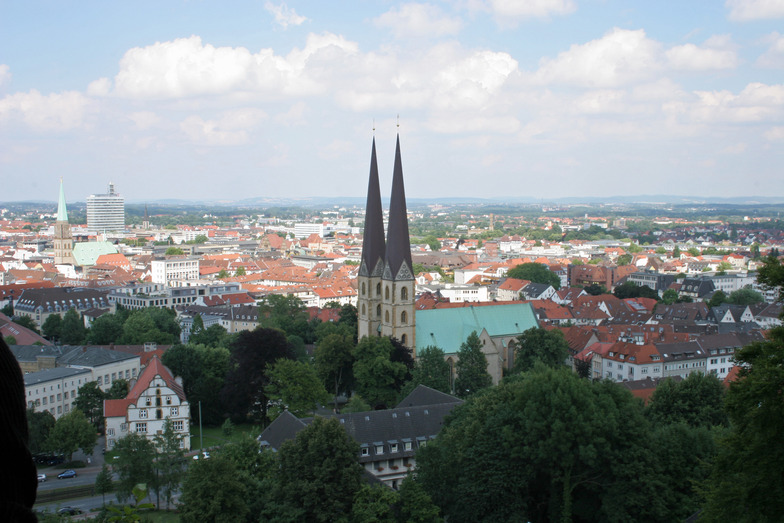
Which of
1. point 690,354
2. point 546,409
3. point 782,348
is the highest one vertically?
point 782,348

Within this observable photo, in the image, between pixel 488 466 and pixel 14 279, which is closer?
pixel 488 466

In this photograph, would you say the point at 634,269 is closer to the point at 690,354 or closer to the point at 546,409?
the point at 690,354

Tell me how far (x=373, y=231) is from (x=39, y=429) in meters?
26.8

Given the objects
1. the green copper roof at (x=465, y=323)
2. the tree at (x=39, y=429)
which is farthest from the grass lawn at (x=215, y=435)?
the green copper roof at (x=465, y=323)

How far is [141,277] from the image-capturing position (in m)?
123

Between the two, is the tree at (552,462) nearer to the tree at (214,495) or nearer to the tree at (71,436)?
the tree at (214,495)

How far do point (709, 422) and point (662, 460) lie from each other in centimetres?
781

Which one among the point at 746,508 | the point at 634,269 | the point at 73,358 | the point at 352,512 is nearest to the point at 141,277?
the point at 73,358

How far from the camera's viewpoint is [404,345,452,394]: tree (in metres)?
47.3

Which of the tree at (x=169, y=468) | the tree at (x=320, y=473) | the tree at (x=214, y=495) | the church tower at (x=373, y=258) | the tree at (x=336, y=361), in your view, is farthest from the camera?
the church tower at (x=373, y=258)

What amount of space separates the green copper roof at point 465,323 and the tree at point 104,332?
31.2 metres

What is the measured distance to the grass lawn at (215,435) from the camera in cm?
4484

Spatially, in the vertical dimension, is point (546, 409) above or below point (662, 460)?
above

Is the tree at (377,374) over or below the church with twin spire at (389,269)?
below
